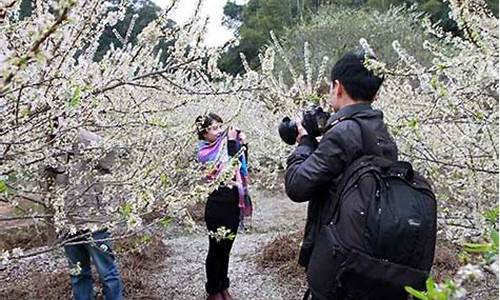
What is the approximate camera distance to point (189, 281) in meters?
5.59

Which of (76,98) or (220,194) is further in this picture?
(220,194)

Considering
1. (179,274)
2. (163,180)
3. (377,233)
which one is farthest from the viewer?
(179,274)

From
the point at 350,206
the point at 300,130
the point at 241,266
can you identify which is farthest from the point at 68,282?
the point at 350,206

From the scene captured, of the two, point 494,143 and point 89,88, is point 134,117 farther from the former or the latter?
point 494,143

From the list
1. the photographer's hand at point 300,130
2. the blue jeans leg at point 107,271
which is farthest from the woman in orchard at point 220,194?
the photographer's hand at point 300,130

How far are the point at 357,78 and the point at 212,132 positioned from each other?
227cm

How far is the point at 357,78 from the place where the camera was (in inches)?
89.2

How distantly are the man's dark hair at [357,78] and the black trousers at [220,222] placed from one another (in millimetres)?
2171

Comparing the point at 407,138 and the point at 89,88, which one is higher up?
the point at 89,88

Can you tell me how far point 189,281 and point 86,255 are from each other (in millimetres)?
1661

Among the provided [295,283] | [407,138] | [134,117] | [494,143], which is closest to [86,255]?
[134,117]

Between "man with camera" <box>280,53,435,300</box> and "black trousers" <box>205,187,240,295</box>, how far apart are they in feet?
6.70

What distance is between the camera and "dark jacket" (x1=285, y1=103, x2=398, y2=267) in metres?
2.19

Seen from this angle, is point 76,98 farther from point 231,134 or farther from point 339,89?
point 231,134
